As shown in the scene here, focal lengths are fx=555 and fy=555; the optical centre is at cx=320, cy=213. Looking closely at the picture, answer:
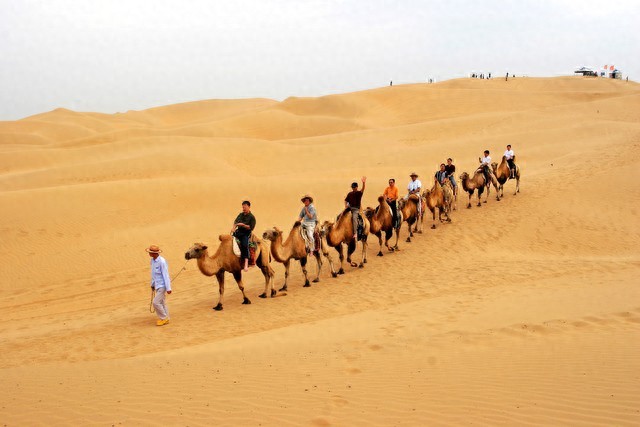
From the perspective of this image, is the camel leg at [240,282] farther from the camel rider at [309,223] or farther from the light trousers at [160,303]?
the camel rider at [309,223]

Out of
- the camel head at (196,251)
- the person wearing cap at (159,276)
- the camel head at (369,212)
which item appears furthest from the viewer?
the camel head at (369,212)

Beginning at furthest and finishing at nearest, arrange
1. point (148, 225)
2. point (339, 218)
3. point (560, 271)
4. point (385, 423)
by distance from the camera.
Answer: point (148, 225), point (339, 218), point (560, 271), point (385, 423)

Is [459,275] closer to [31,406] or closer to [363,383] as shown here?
[363,383]

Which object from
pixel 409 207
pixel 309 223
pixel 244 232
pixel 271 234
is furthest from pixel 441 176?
pixel 244 232

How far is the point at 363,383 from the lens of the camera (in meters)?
6.27

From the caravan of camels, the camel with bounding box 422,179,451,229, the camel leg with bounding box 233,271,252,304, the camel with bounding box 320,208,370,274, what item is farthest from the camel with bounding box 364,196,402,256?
the camel leg with bounding box 233,271,252,304

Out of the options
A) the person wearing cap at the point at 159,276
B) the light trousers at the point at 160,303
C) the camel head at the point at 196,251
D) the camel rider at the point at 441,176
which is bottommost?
Answer: the light trousers at the point at 160,303

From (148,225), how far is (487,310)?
1419 cm

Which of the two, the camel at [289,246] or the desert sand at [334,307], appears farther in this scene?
the camel at [289,246]

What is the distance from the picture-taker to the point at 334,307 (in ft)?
37.1

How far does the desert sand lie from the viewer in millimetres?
5793

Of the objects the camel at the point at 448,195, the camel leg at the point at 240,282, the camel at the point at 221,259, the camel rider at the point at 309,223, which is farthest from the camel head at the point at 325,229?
the camel at the point at 448,195

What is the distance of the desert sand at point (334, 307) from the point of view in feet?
Result: 19.0

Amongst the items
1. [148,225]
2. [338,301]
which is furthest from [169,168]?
[338,301]
